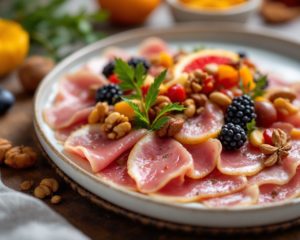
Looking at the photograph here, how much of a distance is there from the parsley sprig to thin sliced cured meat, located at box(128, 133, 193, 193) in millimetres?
86

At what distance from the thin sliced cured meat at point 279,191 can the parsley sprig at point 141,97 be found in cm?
56

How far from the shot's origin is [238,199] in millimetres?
2342

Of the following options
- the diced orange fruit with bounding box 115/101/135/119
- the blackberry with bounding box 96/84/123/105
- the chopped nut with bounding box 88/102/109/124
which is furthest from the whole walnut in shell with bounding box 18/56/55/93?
the diced orange fruit with bounding box 115/101/135/119

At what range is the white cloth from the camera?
2.29 m

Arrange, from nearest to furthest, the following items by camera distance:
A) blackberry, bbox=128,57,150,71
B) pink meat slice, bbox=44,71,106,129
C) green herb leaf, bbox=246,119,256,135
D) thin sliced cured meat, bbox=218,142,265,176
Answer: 1. thin sliced cured meat, bbox=218,142,265,176
2. green herb leaf, bbox=246,119,256,135
3. pink meat slice, bbox=44,71,106,129
4. blackberry, bbox=128,57,150,71

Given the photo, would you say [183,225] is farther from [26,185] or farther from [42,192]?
[26,185]

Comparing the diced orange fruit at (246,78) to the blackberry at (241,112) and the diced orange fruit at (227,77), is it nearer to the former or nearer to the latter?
the diced orange fruit at (227,77)

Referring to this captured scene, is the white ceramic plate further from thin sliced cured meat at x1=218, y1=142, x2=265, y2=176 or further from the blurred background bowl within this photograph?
thin sliced cured meat at x1=218, y1=142, x2=265, y2=176

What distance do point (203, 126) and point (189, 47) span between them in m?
1.33

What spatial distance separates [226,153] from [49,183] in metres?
0.89

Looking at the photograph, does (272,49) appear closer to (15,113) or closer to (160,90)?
(160,90)

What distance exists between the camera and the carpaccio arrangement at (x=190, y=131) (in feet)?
7.95

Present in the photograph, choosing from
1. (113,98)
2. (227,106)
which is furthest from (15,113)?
(227,106)

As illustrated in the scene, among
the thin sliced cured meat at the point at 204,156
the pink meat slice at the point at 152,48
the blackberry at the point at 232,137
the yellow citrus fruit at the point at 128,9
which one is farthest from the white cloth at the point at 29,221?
the yellow citrus fruit at the point at 128,9
